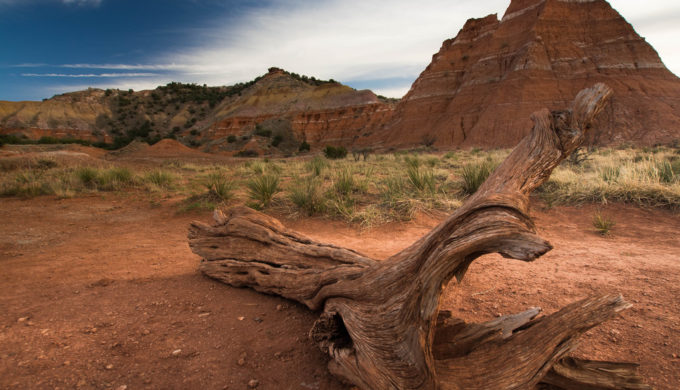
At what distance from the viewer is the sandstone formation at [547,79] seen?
30031mm

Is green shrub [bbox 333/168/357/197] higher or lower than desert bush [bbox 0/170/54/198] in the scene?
higher

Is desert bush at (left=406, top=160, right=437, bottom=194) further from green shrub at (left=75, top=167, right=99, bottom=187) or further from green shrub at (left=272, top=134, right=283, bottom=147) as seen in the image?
green shrub at (left=272, top=134, right=283, bottom=147)

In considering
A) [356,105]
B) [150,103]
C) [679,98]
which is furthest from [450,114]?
[150,103]

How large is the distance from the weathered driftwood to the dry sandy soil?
1.28 feet

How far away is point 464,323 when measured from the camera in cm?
204

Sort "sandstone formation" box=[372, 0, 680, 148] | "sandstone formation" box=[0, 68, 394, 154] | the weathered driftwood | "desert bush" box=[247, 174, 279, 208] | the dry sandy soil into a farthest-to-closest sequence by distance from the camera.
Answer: "sandstone formation" box=[0, 68, 394, 154] → "sandstone formation" box=[372, 0, 680, 148] → "desert bush" box=[247, 174, 279, 208] → the dry sandy soil → the weathered driftwood

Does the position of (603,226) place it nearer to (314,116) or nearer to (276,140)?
(276,140)

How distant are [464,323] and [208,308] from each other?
2227mm

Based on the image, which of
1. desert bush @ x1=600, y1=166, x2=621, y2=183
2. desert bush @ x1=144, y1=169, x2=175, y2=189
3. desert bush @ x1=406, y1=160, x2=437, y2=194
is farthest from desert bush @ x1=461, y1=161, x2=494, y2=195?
desert bush @ x1=144, y1=169, x2=175, y2=189

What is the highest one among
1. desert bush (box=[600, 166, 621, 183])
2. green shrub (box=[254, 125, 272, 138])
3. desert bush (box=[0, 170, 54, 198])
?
green shrub (box=[254, 125, 272, 138])

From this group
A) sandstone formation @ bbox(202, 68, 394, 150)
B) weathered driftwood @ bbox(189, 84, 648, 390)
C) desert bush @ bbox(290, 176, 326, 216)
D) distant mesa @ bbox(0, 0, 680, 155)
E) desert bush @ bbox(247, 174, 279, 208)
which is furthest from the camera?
sandstone formation @ bbox(202, 68, 394, 150)

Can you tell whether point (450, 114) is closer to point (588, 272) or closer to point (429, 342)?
point (588, 272)

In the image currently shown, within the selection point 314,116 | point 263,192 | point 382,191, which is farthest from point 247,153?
point 382,191

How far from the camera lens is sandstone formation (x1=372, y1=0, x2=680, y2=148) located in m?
30.0
